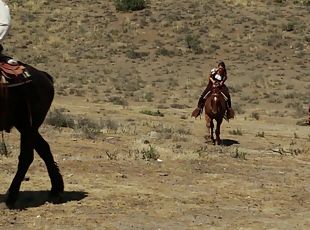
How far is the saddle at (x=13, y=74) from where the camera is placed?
24.7ft

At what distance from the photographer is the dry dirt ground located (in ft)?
27.2

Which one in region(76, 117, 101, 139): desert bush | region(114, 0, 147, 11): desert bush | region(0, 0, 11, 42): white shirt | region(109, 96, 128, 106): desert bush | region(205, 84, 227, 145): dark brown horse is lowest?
region(109, 96, 128, 106): desert bush

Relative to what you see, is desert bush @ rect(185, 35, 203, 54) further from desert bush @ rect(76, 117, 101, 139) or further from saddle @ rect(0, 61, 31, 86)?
saddle @ rect(0, 61, 31, 86)

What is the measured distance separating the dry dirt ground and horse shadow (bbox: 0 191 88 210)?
0.09 feet

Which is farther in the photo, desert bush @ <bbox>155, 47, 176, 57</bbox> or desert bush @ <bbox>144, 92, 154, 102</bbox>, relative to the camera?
desert bush @ <bbox>155, 47, 176, 57</bbox>

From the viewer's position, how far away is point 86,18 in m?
50.2

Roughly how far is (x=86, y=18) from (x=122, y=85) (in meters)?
18.5

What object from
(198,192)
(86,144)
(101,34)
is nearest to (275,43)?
(101,34)

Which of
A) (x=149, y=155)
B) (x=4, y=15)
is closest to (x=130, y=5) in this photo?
(x=149, y=155)

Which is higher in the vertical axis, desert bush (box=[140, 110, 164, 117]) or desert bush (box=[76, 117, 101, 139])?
desert bush (box=[76, 117, 101, 139])

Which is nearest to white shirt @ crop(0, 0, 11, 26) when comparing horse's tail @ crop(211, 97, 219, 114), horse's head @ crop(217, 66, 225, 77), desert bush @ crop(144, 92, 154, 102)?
horse's tail @ crop(211, 97, 219, 114)

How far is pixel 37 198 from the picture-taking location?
8.45 m

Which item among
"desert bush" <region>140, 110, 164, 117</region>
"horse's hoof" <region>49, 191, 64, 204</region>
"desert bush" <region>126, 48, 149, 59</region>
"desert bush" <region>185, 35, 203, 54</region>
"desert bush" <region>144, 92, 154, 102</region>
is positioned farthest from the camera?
"desert bush" <region>185, 35, 203, 54</region>

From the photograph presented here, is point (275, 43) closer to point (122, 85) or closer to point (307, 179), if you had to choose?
point (122, 85)
